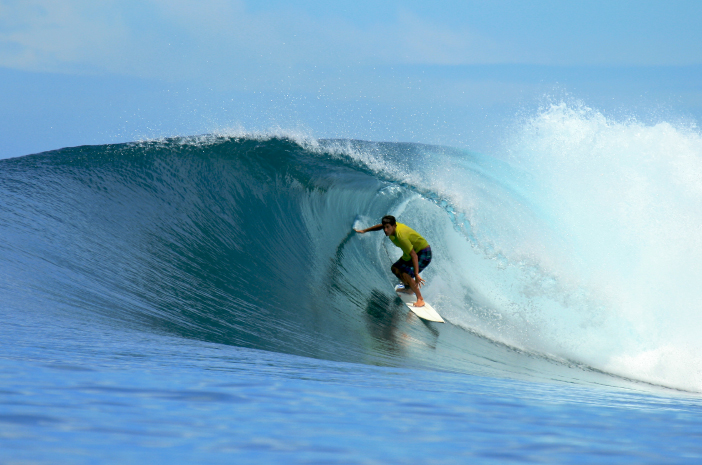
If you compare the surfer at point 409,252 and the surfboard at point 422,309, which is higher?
the surfer at point 409,252

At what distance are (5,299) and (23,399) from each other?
2713 millimetres

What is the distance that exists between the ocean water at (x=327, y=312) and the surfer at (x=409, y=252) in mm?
477

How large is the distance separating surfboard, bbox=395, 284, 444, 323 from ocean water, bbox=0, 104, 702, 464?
28 cm

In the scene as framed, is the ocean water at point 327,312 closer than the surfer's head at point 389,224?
Yes

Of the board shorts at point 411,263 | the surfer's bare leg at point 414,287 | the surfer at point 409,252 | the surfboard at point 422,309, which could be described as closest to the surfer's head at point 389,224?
the surfer at point 409,252

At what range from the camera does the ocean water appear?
82.2 inches

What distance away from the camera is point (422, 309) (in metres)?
7.10

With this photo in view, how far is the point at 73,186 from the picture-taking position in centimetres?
866

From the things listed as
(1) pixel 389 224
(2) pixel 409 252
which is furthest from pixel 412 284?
(1) pixel 389 224

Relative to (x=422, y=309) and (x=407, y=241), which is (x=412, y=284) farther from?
(x=407, y=241)

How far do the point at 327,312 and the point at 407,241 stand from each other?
1336 mm

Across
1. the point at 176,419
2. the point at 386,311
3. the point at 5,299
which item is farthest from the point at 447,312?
the point at 176,419

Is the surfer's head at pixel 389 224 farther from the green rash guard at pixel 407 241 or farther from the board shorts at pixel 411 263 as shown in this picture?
the board shorts at pixel 411 263

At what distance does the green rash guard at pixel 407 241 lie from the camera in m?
6.82
